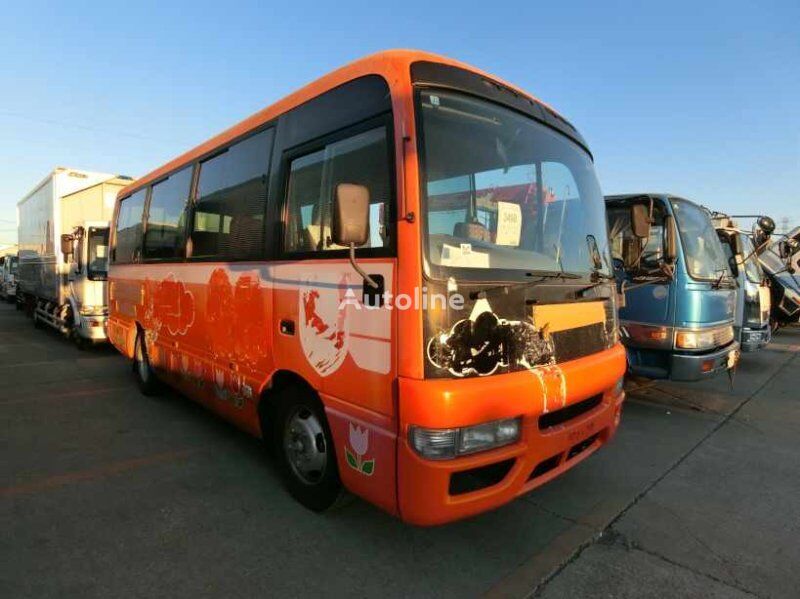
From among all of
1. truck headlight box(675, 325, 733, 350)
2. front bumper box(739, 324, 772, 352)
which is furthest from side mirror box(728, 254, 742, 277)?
truck headlight box(675, 325, 733, 350)

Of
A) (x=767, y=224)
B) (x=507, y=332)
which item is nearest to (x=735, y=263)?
(x=767, y=224)

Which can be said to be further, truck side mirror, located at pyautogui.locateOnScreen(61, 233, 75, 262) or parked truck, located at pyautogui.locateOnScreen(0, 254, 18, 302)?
parked truck, located at pyautogui.locateOnScreen(0, 254, 18, 302)

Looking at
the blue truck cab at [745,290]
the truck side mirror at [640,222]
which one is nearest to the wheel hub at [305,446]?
the truck side mirror at [640,222]

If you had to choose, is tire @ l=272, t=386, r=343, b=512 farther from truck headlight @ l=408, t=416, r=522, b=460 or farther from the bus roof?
the bus roof

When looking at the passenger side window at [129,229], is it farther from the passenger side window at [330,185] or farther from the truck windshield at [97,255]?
the passenger side window at [330,185]

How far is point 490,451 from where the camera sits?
251 centimetres

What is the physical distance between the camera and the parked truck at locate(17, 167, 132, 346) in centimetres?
959

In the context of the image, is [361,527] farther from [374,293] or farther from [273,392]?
[374,293]

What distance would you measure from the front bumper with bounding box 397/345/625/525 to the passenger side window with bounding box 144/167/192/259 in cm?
Answer: 365

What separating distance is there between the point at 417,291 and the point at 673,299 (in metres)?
4.05

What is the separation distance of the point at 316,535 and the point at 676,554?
2129 mm

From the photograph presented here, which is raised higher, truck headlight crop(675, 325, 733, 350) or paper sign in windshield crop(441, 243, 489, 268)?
paper sign in windshield crop(441, 243, 489, 268)

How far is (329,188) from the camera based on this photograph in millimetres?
3059

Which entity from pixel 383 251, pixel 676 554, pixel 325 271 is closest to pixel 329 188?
pixel 325 271
